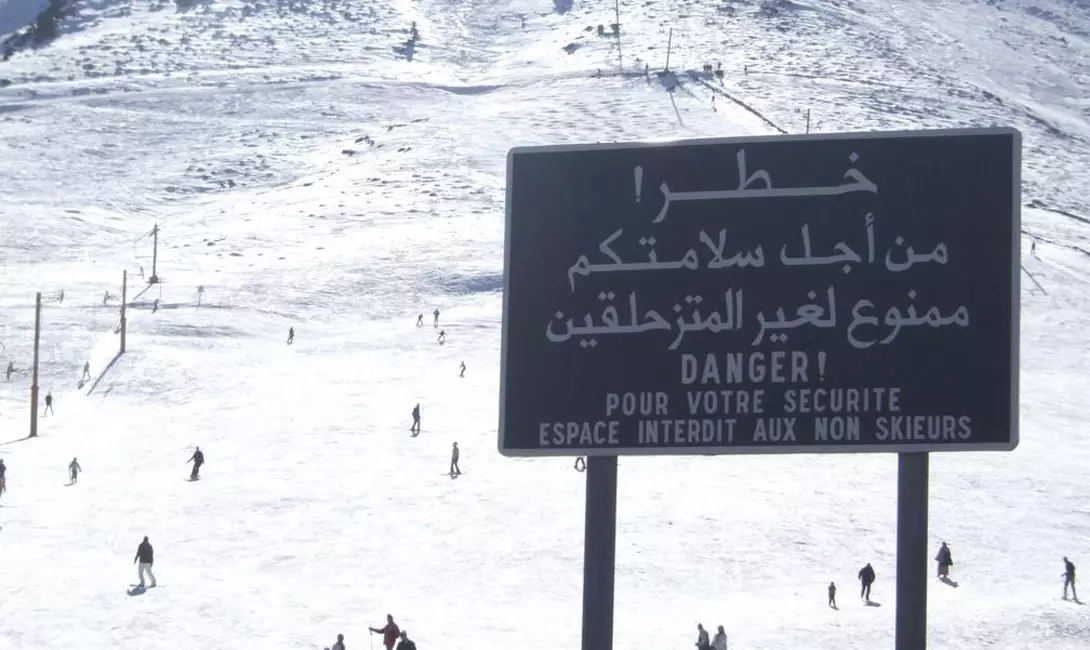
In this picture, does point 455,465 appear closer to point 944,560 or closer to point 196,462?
point 196,462

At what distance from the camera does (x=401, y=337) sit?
49.8 m

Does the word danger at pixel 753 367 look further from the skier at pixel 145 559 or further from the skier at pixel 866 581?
the skier at pixel 145 559

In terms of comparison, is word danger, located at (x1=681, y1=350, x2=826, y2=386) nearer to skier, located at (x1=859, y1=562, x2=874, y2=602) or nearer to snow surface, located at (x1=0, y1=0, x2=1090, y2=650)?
snow surface, located at (x1=0, y1=0, x2=1090, y2=650)

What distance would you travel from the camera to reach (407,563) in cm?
2494

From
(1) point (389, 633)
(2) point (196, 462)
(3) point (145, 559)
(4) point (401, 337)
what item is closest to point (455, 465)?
(2) point (196, 462)

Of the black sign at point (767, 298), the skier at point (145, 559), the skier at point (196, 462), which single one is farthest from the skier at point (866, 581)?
the black sign at point (767, 298)

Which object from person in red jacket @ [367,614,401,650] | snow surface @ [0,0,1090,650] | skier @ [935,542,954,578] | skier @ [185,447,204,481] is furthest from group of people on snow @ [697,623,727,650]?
skier @ [185,447,204,481]

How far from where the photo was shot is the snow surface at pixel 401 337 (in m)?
22.8

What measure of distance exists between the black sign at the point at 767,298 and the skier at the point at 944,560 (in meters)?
16.9

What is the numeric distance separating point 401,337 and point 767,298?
4222 centimetres

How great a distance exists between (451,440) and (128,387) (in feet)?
38.0

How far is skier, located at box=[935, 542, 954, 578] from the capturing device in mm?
23812

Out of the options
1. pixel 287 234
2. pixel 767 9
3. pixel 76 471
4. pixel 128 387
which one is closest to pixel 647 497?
pixel 76 471

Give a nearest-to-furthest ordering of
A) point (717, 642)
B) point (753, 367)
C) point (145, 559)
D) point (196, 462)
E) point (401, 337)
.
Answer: point (753, 367)
point (717, 642)
point (145, 559)
point (196, 462)
point (401, 337)
